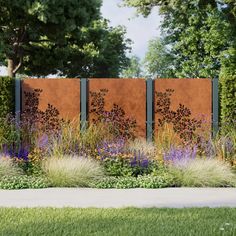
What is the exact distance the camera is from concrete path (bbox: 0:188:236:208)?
750 centimetres

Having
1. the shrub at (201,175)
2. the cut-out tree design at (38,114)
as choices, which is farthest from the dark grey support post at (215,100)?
the shrub at (201,175)

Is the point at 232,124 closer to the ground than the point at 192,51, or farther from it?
closer to the ground

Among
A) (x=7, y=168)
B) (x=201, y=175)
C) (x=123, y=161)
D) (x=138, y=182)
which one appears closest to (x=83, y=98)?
(x=123, y=161)

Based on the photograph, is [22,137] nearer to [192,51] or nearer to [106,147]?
[106,147]

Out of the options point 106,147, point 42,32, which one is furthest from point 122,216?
point 42,32

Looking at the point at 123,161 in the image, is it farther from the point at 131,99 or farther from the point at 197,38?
the point at 197,38

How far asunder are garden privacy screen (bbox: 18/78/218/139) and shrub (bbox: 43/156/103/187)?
3957mm

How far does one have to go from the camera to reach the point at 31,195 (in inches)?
331

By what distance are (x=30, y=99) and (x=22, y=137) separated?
1697mm

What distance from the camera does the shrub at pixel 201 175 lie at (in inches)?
368

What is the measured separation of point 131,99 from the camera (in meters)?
13.8

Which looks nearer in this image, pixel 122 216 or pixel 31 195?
pixel 122 216

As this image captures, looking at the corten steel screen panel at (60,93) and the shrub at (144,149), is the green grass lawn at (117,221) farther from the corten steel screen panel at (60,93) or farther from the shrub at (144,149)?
the corten steel screen panel at (60,93)

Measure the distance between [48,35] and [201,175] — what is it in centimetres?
1700
